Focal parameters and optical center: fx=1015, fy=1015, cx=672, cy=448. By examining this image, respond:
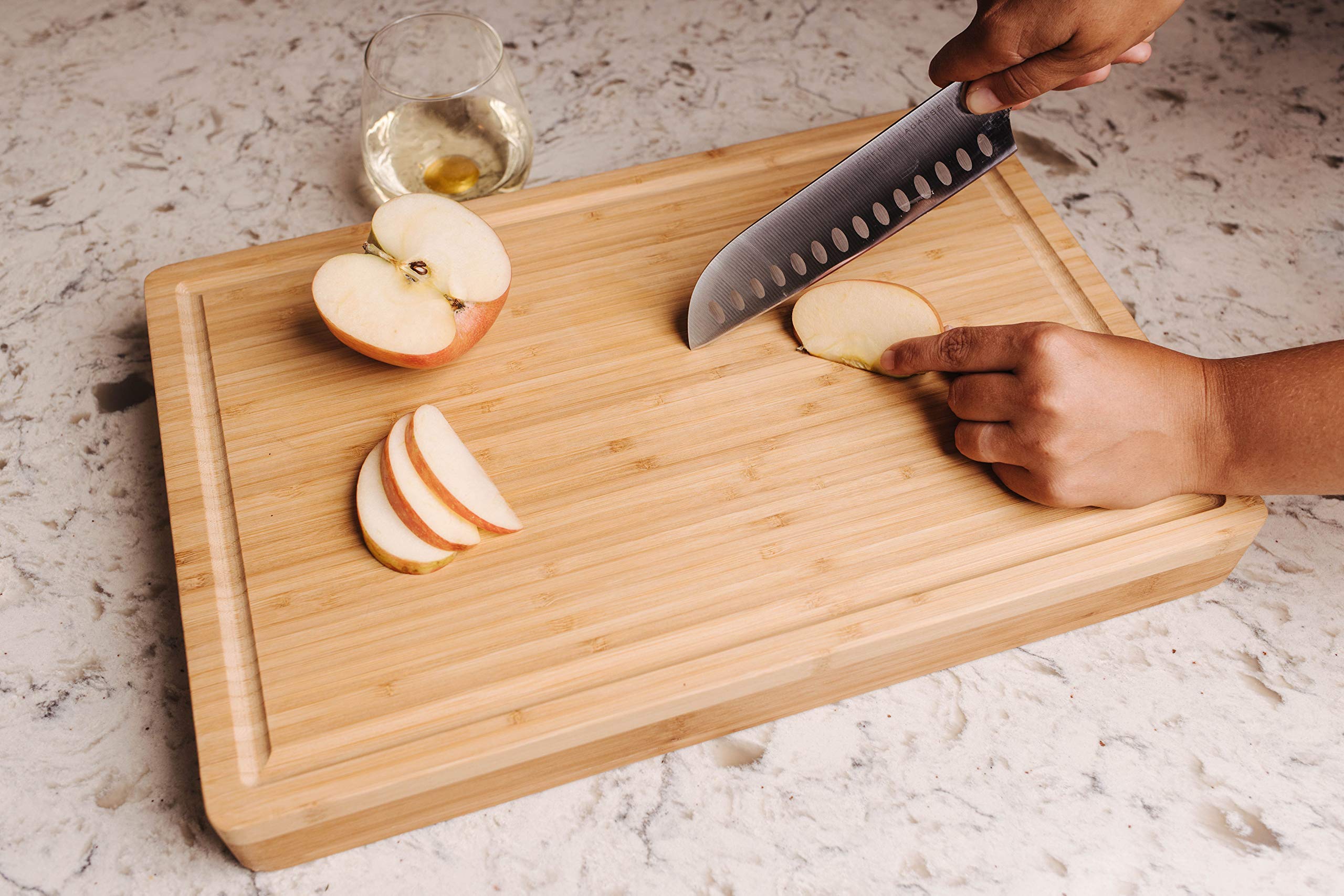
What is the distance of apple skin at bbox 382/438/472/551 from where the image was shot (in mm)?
1207

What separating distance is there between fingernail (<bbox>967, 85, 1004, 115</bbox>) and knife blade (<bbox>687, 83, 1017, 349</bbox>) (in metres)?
0.03

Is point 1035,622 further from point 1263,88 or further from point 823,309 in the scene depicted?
point 1263,88

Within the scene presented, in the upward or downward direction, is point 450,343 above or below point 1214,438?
below

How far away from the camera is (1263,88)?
197 cm

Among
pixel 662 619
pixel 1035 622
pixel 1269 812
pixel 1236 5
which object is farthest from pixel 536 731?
pixel 1236 5

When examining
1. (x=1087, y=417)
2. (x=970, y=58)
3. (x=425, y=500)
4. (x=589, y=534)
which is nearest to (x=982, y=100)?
(x=970, y=58)

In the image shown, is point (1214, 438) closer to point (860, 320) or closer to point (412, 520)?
point (860, 320)

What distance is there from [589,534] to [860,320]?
19.0 inches

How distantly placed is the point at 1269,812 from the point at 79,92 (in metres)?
2.26

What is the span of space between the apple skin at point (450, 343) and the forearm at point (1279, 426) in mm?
931

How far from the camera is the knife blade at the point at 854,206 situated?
135cm

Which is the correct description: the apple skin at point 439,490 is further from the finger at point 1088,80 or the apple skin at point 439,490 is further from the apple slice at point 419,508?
the finger at point 1088,80

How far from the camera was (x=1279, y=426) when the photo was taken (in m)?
1.24

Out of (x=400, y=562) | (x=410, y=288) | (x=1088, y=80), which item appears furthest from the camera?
(x=1088, y=80)
